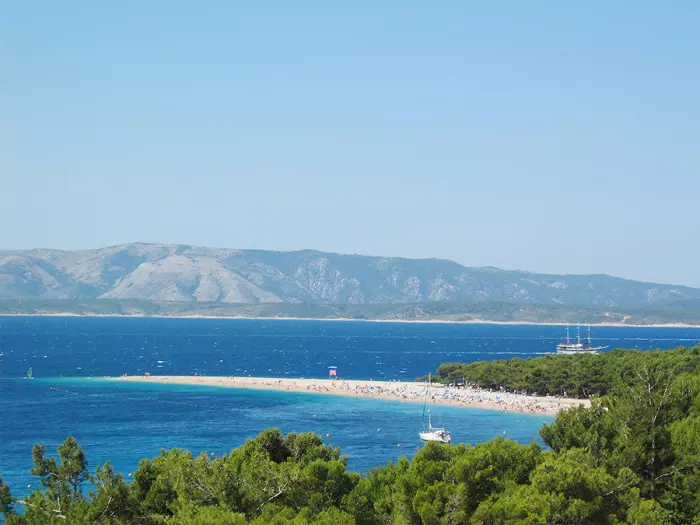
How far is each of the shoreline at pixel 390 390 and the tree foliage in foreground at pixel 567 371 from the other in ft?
6.43

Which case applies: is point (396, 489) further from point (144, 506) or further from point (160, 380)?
point (160, 380)

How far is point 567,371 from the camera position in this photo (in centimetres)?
9762

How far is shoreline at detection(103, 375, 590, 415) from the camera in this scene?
89.3 m

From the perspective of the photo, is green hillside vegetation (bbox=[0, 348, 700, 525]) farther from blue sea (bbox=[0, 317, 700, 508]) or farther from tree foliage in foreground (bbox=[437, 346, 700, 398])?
tree foliage in foreground (bbox=[437, 346, 700, 398])

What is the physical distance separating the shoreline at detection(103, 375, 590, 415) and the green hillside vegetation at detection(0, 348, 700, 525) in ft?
164

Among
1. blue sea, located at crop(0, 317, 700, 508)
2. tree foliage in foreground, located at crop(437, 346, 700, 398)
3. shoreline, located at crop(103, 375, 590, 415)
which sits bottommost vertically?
blue sea, located at crop(0, 317, 700, 508)

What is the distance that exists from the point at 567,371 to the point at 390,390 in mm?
19995

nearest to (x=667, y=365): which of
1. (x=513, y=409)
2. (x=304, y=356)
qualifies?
(x=513, y=409)

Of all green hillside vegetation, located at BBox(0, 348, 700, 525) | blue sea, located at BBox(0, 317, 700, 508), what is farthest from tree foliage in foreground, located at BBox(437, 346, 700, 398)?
green hillside vegetation, located at BBox(0, 348, 700, 525)

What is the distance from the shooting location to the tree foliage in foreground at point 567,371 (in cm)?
8488

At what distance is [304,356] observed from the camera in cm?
17338

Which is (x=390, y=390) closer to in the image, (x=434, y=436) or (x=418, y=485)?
(x=434, y=436)

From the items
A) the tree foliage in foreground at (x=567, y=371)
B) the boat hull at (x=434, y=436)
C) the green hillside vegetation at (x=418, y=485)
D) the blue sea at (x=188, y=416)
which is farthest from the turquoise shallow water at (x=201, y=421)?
the green hillside vegetation at (x=418, y=485)

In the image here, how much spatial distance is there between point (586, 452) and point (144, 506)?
15.0 meters
